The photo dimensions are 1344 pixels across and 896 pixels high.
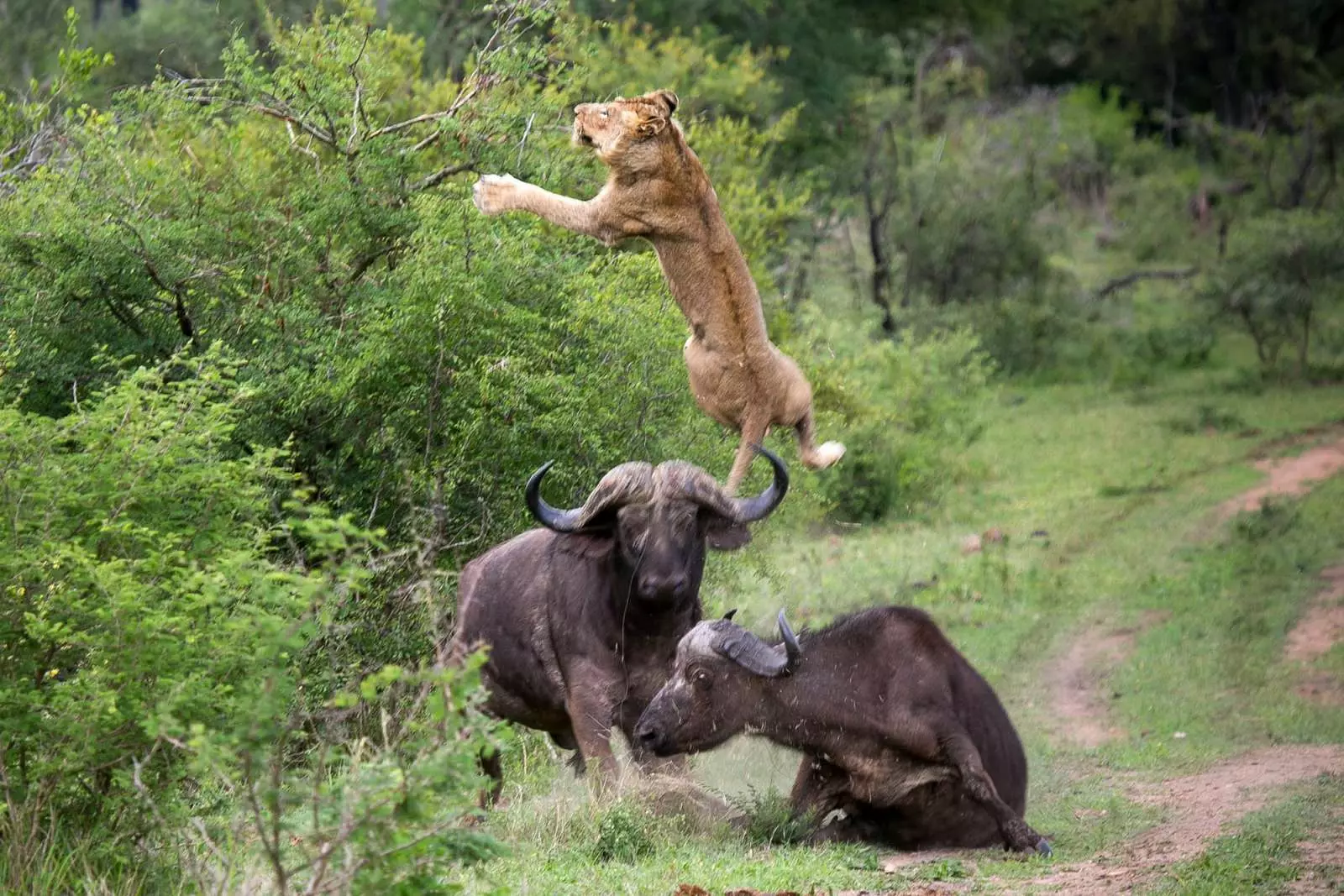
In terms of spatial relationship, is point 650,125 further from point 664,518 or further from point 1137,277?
point 1137,277

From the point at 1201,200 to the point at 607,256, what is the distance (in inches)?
1210

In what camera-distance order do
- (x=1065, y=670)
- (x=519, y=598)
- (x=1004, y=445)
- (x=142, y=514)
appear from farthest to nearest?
(x=1004, y=445), (x=1065, y=670), (x=519, y=598), (x=142, y=514)

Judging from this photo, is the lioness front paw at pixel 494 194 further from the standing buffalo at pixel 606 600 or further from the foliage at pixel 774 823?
the foliage at pixel 774 823

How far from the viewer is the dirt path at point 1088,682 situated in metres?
15.1

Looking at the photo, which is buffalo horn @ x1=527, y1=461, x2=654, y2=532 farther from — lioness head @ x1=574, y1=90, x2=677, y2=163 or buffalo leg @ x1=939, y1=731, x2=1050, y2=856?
buffalo leg @ x1=939, y1=731, x2=1050, y2=856

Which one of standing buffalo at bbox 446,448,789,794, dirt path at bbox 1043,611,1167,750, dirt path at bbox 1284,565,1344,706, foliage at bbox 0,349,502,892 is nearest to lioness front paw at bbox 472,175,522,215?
standing buffalo at bbox 446,448,789,794

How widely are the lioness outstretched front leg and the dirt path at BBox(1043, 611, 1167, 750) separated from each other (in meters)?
6.71

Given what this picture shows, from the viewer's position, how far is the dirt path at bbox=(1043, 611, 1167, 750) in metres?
15.1

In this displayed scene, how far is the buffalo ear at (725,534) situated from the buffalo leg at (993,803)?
170 cm

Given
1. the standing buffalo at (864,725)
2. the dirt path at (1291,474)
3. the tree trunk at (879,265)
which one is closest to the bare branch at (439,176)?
the standing buffalo at (864,725)

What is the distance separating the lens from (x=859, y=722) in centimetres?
1030

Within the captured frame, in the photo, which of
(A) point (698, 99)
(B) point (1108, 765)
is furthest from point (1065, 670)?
(A) point (698, 99)

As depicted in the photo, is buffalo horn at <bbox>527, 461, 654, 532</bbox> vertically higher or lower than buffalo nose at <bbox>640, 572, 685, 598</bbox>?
higher

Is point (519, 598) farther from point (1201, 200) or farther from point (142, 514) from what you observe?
point (1201, 200)
